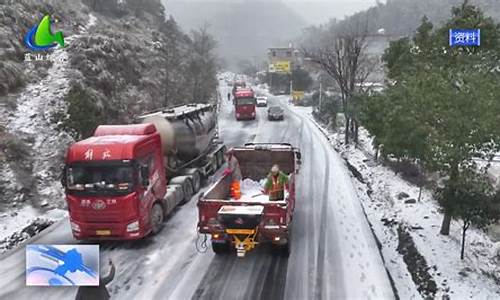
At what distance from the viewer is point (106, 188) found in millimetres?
12641

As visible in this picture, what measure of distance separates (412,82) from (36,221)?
13857 mm

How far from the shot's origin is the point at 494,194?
11.1m

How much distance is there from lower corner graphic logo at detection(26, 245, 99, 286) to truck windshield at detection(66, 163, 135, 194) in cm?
815

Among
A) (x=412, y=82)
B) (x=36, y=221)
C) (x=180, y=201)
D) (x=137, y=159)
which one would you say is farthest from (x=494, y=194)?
(x=36, y=221)

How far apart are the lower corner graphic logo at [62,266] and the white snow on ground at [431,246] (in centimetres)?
833

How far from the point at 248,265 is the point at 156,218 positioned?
410 centimetres

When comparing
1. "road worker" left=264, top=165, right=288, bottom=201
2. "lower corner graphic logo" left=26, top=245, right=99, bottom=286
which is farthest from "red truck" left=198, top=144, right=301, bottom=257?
"lower corner graphic logo" left=26, top=245, right=99, bottom=286

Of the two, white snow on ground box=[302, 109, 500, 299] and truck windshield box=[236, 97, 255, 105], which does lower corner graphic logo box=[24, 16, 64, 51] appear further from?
white snow on ground box=[302, 109, 500, 299]

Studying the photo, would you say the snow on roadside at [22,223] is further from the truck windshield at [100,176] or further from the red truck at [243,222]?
the red truck at [243,222]

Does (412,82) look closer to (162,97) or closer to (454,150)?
(454,150)

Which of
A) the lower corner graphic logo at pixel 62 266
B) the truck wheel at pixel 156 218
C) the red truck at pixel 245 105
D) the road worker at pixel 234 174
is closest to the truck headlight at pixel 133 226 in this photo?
the truck wheel at pixel 156 218

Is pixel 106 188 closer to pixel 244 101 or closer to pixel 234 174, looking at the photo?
pixel 234 174

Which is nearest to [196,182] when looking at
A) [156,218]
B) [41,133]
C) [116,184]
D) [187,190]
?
[187,190]

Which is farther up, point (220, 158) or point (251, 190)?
point (220, 158)
